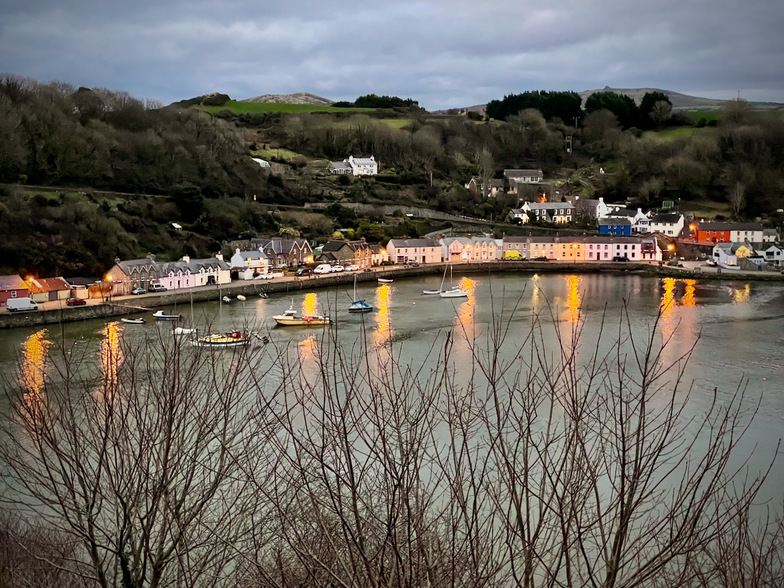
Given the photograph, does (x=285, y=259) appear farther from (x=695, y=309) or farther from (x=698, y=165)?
(x=698, y=165)

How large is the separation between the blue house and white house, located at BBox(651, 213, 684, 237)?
2.79 ft

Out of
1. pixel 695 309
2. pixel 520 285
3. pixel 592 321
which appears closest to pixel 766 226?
pixel 520 285

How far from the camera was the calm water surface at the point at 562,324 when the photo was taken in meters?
7.68

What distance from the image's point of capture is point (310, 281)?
56.1ft

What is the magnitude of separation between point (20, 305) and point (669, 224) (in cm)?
1887

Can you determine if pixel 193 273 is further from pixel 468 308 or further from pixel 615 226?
pixel 615 226

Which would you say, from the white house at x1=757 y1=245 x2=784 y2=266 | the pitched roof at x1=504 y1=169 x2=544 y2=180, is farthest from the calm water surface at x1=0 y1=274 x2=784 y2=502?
the pitched roof at x1=504 y1=169 x2=544 y2=180

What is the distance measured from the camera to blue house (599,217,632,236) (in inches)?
932

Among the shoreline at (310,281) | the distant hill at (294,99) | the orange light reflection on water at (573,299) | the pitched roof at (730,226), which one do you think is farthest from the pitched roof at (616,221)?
the distant hill at (294,99)

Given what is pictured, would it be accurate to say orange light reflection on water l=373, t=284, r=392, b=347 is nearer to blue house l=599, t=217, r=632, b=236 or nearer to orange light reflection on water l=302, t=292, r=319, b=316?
orange light reflection on water l=302, t=292, r=319, b=316

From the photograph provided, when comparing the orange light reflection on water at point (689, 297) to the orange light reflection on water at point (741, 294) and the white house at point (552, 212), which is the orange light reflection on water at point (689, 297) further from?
the white house at point (552, 212)

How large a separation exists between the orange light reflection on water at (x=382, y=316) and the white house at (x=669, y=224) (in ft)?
35.1

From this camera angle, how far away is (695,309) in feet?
43.1

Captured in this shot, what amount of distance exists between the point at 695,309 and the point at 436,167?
750 inches
